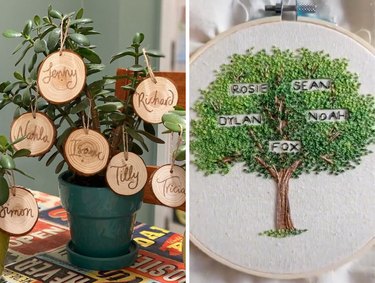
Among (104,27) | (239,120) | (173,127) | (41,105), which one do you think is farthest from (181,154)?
(104,27)

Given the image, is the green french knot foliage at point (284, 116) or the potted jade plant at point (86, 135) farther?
the potted jade plant at point (86, 135)

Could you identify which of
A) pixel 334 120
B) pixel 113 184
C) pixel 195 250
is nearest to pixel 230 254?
pixel 195 250

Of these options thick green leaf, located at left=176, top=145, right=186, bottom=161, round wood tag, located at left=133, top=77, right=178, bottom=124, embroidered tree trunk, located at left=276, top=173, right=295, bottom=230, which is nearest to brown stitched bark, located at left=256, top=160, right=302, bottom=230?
embroidered tree trunk, located at left=276, top=173, right=295, bottom=230

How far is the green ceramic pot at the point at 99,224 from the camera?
72 centimetres

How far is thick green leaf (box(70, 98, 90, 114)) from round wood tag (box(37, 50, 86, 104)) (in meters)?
0.03

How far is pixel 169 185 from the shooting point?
0.68m

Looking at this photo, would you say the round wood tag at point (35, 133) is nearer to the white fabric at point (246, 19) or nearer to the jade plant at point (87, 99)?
the jade plant at point (87, 99)

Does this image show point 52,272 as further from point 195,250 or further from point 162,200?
point 195,250

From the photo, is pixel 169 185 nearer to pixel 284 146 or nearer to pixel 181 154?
pixel 181 154

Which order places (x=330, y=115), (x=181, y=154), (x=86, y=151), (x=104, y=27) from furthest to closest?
(x=104, y=27)
(x=86, y=151)
(x=181, y=154)
(x=330, y=115)

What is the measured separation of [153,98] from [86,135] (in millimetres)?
104

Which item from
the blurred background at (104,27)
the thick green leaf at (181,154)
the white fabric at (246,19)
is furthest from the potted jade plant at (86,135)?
the blurred background at (104,27)

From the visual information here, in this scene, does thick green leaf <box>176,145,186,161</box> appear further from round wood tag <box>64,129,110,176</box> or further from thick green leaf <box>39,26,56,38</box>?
thick green leaf <box>39,26,56,38</box>

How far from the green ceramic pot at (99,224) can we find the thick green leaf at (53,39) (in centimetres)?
19
